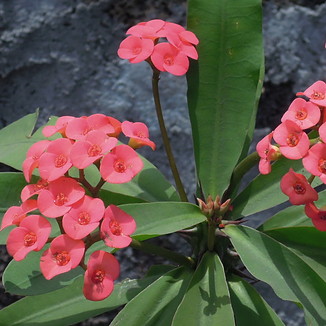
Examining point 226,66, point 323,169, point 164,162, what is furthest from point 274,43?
point 323,169

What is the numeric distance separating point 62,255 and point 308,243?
0.52m

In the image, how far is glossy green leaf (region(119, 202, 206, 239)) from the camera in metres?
1.15

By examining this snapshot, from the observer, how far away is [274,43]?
6.92ft

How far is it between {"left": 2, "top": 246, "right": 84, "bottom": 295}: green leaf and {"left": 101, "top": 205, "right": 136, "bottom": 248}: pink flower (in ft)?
0.87

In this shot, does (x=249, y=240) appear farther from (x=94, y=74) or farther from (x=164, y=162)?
(x=94, y=74)

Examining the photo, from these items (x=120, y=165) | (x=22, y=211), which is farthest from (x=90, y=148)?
(x=22, y=211)

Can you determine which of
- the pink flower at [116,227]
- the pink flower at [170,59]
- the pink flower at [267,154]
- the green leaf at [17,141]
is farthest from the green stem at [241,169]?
the green leaf at [17,141]

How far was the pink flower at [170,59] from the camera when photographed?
1.21 meters

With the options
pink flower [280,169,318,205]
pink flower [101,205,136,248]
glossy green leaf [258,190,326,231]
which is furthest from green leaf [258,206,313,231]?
pink flower [101,205,136,248]

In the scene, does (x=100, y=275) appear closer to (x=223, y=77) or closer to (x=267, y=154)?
(x=267, y=154)

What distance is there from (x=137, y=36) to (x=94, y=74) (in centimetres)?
87

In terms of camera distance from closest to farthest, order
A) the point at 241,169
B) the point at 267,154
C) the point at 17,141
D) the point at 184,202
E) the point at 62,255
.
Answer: the point at 62,255
the point at 267,154
the point at 184,202
the point at 241,169
the point at 17,141

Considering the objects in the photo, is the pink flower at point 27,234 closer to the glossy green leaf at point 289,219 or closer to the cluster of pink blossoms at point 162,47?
the cluster of pink blossoms at point 162,47

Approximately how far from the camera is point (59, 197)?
1039 mm
